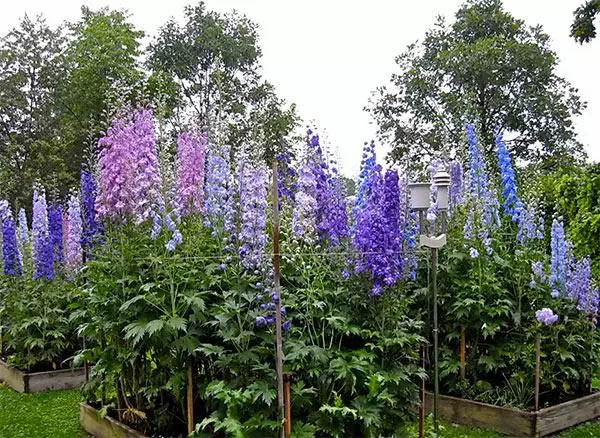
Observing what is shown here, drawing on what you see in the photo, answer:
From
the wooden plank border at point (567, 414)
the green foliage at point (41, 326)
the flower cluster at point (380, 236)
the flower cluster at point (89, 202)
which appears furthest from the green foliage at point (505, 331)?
the green foliage at point (41, 326)

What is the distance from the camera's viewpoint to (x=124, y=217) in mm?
5000

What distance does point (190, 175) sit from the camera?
528cm

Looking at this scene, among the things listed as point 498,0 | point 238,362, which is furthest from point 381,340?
point 498,0

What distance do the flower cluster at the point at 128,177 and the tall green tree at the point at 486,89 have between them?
15517 millimetres

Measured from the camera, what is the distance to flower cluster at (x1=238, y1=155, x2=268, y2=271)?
4.33 metres

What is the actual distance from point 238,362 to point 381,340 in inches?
39.6

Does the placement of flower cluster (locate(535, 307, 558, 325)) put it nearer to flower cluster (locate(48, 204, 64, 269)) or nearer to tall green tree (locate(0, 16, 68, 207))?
flower cluster (locate(48, 204, 64, 269))

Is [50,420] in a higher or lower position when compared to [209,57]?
lower

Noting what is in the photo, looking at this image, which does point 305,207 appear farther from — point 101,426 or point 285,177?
point 101,426

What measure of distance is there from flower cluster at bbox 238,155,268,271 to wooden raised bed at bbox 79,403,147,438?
170 cm

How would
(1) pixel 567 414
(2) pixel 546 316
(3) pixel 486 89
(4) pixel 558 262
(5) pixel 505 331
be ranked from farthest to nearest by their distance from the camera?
(3) pixel 486 89 < (5) pixel 505 331 < (4) pixel 558 262 < (1) pixel 567 414 < (2) pixel 546 316

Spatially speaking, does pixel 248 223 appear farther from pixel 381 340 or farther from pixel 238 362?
pixel 381 340

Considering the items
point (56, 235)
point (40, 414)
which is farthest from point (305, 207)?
point (56, 235)

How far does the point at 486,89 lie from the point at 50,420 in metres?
18.1
